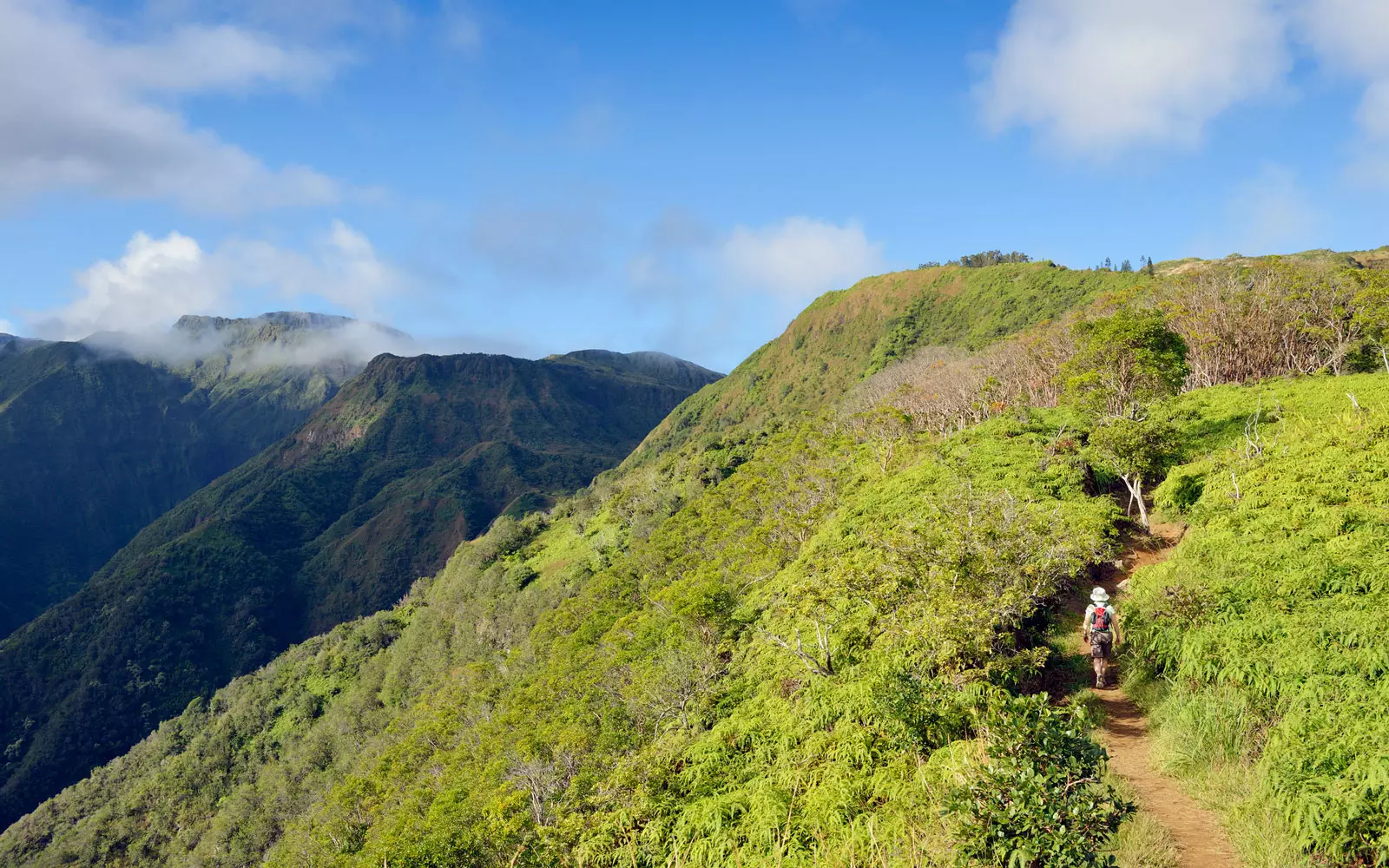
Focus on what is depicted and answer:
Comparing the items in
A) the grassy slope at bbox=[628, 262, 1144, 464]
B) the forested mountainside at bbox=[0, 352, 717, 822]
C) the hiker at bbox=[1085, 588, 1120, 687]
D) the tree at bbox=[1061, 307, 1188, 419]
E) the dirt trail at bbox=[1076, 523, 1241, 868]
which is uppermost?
the grassy slope at bbox=[628, 262, 1144, 464]

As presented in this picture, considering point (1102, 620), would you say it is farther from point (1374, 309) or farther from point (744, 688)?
point (1374, 309)

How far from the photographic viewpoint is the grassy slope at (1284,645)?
768 cm

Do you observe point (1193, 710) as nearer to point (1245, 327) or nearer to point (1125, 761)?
point (1125, 761)

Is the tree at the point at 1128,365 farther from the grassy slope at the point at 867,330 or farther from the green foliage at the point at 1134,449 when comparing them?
the grassy slope at the point at 867,330

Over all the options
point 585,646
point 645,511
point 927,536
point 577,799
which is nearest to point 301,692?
point 645,511

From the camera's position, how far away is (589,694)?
90.4ft

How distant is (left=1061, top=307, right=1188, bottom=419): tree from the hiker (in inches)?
1056

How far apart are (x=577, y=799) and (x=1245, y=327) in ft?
152

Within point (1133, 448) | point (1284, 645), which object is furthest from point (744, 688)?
point (1133, 448)

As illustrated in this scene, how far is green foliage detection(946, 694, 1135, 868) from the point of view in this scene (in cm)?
600

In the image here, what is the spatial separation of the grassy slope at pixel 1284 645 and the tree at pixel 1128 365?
17.1 m

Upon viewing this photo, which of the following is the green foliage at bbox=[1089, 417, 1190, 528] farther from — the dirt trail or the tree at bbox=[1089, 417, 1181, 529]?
the dirt trail

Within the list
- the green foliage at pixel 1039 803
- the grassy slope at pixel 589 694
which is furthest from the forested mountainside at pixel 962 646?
the grassy slope at pixel 589 694

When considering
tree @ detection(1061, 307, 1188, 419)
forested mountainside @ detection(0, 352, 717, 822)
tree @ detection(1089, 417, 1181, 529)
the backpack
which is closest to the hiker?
the backpack
